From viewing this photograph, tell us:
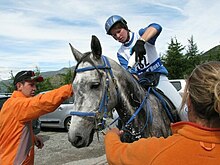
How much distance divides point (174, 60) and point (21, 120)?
2302cm

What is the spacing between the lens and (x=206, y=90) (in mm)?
1545

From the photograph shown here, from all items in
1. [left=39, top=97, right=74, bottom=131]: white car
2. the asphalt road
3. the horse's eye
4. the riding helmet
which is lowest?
the asphalt road

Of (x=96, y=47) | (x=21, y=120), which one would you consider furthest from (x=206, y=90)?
(x=21, y=120)

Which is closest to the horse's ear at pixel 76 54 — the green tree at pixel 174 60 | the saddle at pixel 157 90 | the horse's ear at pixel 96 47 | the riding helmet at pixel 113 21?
the horse's ear at pixel 96 47

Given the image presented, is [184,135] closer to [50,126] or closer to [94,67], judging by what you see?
[94,67]

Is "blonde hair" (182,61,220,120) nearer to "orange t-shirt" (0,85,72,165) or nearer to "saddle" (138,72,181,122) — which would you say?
Answer: "orange t-shirt" (0,85,72,165)

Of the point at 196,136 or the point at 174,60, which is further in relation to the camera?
the point at 174,60

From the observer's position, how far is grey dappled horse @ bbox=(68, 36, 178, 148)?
9.69ft

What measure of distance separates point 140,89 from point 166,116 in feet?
1.80

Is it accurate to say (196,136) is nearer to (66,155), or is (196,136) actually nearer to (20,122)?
(20,122)

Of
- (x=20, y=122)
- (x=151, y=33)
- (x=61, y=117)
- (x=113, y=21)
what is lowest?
(x=61, y=117)

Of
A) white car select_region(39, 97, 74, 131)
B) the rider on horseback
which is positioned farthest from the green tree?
the rider on horseback

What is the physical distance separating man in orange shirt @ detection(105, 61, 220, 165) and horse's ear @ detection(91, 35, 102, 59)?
5.19 feet

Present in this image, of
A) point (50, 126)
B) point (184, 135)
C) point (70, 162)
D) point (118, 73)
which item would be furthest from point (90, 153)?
point (184, 135)
